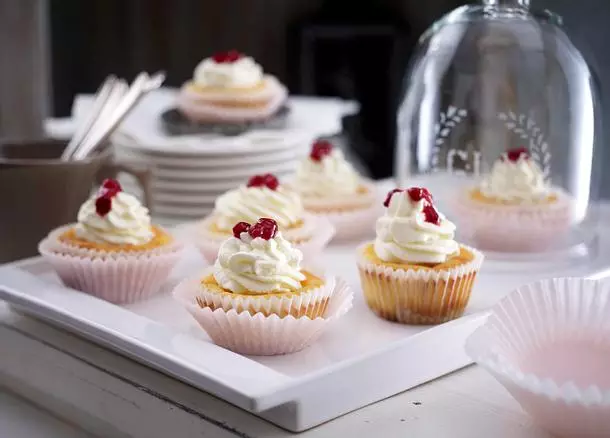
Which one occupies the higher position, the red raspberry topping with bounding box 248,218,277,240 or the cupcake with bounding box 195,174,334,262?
the red raspberry topping with bounding box 248,218,277,240

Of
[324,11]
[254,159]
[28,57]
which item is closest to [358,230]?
[254,159]

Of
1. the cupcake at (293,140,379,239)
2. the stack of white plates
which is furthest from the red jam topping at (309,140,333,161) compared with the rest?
the stack of white plates

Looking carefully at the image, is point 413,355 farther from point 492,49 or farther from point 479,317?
point 492,49

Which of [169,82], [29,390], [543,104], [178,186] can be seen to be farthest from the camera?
[169,82]

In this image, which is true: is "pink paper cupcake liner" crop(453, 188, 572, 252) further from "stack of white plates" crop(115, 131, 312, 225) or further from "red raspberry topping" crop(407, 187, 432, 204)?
"stack of white plates" crop(115, 131, 312, 225)

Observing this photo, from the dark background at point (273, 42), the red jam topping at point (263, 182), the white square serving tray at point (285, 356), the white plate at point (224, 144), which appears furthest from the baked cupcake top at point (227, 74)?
the dark background at point (273, 42)

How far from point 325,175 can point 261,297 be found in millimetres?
437

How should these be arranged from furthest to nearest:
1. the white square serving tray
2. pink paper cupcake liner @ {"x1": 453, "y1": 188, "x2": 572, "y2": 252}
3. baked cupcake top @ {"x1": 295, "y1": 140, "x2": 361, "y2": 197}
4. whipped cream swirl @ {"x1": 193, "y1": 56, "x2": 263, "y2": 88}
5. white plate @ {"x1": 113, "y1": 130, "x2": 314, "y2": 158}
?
whipped cream swirl @ {"x1": 193, "y1": 56, "x2": 263, "y2": 88}, white plate @ {"x1": 113, "y1": 130, "x2": 314, "y2": 158}, baked cupcake top @ {"x1": 295, "y1": 140, "x2": 361, "y2": 197}, pink paper cupcake liner @ {"x1": 453, "y1": 188, "x2": 572, "y2": 252}, the white square serving tray

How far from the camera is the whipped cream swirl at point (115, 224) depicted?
1.14 meters

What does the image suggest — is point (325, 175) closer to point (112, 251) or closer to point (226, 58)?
point (112, 251)

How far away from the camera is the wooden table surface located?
0.86m

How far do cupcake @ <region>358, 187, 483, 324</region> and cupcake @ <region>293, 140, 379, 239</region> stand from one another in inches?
9.3

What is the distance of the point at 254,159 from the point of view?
5.00ft

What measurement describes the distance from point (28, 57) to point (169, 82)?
2363 millimetres
